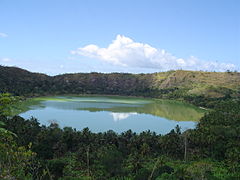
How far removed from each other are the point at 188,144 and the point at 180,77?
446 ft

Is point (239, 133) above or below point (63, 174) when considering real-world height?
above

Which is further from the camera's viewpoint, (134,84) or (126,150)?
(134,84)

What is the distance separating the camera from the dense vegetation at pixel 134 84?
12506 cm

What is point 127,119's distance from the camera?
65.4 m

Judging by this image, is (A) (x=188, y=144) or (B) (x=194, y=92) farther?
(B) (x=194, y=92)

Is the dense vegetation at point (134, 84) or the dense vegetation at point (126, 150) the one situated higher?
the dense vegetation at point (134, 84)

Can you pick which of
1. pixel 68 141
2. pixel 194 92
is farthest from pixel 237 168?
pixel 194 92

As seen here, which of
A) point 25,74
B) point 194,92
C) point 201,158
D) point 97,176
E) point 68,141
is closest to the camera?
point 97,176

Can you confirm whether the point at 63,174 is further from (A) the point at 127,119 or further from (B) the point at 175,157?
(A) the point at 127,119

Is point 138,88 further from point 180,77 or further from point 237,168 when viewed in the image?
point 237,168

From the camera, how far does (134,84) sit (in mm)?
180750

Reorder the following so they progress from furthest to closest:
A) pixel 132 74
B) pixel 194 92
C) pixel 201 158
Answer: pixel 132 74 < pixel 194 92 < pixel 201 158

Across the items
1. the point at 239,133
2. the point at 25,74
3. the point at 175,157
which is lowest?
the point at 175,157

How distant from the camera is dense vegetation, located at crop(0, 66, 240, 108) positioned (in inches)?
4924
